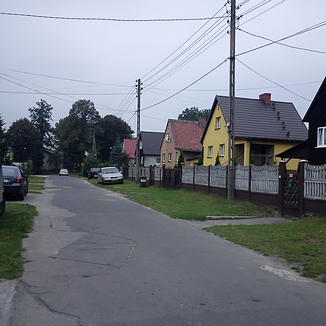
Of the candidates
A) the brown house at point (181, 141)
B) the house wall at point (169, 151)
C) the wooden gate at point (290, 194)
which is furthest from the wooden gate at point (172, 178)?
the house wall at point (169, 151)

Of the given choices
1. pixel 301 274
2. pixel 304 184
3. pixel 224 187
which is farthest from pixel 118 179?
pixel 301 274

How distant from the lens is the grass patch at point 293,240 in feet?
26.8

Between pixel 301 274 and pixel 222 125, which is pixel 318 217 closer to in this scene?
pixel 301 274

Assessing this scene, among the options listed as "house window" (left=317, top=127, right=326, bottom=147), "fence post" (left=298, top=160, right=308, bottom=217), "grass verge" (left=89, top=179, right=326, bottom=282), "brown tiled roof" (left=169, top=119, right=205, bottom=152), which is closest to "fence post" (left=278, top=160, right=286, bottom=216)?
"grass verge" (left=89, top=179, right=326, bottom=282)

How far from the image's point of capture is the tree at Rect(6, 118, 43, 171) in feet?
253

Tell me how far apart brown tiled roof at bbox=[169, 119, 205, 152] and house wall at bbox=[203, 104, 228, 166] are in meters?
9.82

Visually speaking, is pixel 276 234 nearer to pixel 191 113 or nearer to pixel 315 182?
pixel 315 182

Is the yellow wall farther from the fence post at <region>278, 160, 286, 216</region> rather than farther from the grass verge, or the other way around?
the fence post at <region>278, 160, 286, 216</region>

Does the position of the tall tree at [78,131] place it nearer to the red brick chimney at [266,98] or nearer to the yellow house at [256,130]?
the yellow house at [256,130]

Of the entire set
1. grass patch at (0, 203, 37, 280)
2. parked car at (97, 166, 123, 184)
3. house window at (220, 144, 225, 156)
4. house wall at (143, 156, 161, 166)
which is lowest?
grass patch at (0, 203, 37, 280)

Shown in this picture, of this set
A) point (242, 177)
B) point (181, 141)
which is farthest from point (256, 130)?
point (181, 141)

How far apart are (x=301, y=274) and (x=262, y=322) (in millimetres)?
2713

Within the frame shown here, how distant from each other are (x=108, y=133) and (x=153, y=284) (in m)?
80.2

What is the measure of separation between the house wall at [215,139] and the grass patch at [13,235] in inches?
896
